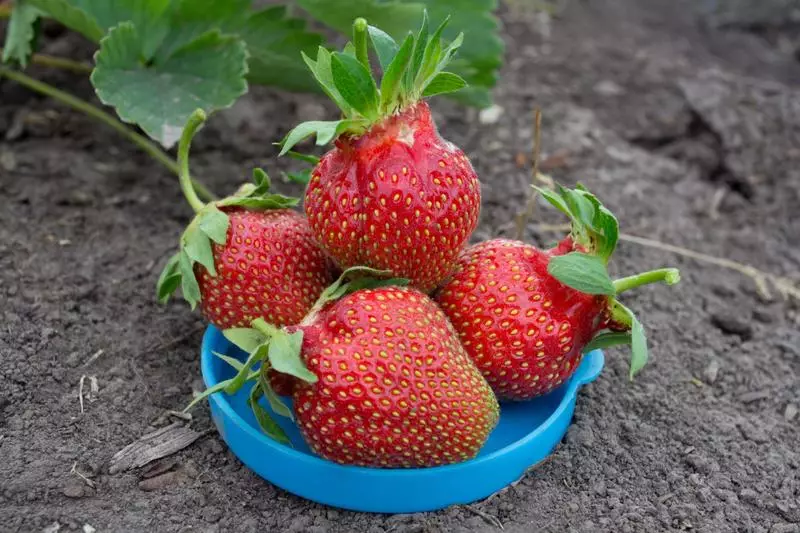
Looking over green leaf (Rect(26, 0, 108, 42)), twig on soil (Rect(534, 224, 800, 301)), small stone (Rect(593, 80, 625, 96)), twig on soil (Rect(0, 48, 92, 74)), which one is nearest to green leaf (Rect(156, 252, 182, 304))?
green leaf (Rect(26, 0, 108, 42))

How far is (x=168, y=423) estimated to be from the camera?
158cm

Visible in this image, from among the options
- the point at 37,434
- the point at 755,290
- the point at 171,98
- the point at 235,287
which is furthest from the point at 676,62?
the point at 37,434

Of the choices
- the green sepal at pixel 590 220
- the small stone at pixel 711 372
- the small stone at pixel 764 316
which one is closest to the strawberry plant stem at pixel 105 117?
the green sepal at pixel 590 220

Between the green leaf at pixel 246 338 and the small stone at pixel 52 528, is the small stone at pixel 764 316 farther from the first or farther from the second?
the small stone at pixel 52 528

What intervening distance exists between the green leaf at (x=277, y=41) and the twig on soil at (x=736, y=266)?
656 mm

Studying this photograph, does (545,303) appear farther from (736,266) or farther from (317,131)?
(736,266)

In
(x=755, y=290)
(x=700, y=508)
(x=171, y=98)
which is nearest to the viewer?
(x=700, y=508)

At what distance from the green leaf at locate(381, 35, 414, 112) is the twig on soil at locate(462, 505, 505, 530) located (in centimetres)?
61

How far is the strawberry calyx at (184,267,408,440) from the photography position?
1.22 meters

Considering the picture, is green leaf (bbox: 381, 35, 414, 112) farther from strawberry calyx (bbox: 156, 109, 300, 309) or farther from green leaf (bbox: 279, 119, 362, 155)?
strawberry calyx (bbox: 156, 109, 300, 309)

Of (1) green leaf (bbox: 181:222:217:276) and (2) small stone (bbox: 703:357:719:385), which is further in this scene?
(2) small stone (bbox: 703:357:719:385)

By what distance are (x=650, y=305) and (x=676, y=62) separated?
4.47 feet

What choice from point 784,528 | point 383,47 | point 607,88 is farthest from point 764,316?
point 383,47

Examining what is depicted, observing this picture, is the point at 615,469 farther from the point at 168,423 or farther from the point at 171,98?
the point at 171,98
